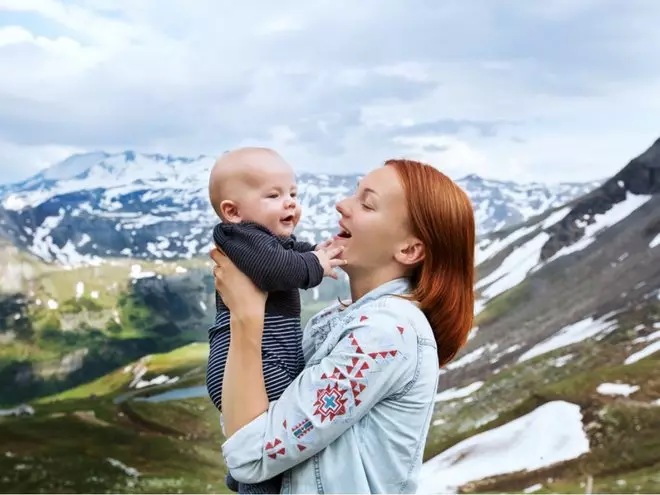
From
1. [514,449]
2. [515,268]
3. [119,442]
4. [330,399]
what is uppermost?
[330,399]

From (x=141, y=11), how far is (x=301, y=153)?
1.17 metres

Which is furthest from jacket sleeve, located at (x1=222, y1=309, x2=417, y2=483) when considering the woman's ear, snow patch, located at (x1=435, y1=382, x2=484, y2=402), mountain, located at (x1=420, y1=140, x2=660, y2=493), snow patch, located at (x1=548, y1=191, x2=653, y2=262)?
snow patch, located at (x1=548, y1=191, x2=653, y2=262)

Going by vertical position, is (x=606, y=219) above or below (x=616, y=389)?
above

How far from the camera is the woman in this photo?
38.8 inches

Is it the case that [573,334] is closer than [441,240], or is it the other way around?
[441,240]

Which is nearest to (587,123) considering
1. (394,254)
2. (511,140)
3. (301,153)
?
(511,140)

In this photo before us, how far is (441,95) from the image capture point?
4609 millimetres

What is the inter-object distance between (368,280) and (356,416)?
0.73ft

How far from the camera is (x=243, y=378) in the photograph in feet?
3.36

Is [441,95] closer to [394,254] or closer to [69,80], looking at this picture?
[69,80]

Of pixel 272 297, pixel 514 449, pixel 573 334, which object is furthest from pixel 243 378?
pixel 573 334

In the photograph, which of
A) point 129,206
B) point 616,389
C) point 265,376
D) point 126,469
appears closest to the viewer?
point 265,376

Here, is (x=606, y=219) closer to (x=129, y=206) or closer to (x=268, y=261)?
(x=129, y=206)

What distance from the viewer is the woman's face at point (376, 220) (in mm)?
1083
